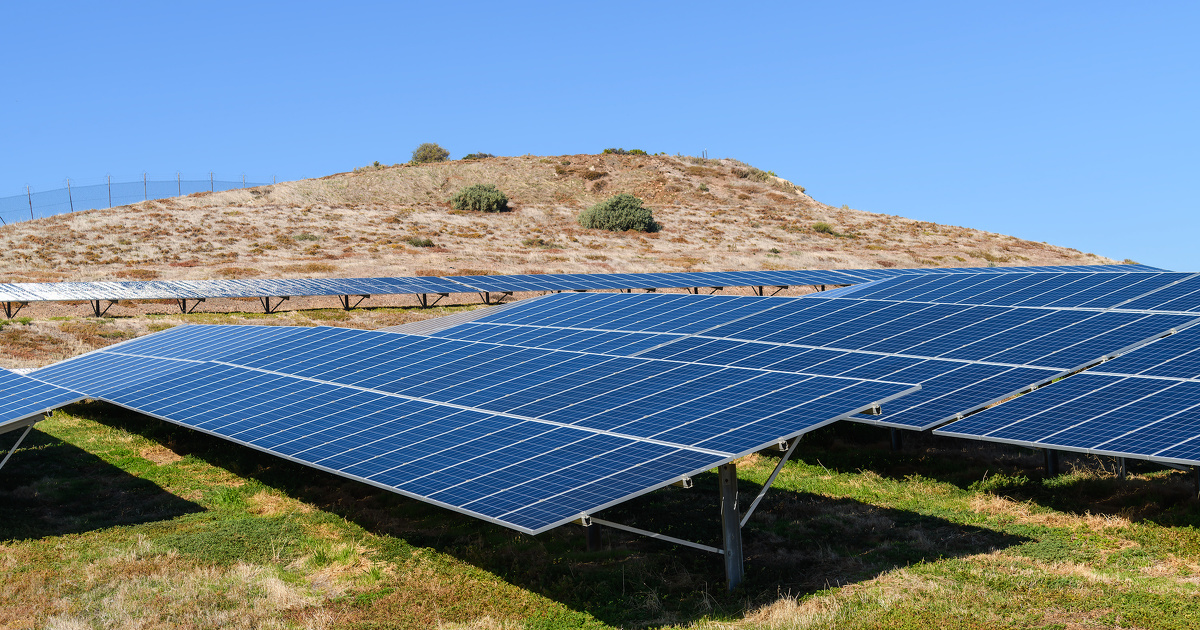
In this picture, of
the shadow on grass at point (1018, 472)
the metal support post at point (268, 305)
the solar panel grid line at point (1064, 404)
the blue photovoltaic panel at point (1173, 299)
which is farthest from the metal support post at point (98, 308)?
the blue photovoltaic panel at point (1173, 299)

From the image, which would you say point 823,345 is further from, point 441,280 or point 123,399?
point 441,280

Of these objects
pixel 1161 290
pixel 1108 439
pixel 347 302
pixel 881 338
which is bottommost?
pixel 1108 439

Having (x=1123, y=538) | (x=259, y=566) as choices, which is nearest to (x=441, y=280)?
(x=259, y=566)

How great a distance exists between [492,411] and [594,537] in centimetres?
276

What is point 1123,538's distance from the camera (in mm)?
15539

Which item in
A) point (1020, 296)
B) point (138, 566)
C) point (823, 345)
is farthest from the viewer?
point (1020, 296)

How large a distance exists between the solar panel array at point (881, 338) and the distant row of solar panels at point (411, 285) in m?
20.3

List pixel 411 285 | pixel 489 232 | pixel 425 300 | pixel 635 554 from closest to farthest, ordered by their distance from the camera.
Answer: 1. pixel 635 554
2. pixel 411 285
3. pixel 425 300
4. pixel 489 232

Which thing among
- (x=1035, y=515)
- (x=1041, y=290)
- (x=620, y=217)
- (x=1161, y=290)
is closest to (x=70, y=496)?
(x=1035, y=515)

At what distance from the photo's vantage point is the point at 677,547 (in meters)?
15.9

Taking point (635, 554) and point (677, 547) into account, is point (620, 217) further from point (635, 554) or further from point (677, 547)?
point (635, 554)

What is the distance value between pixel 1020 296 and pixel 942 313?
3.87 metres

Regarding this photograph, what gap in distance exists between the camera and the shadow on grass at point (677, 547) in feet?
44.0

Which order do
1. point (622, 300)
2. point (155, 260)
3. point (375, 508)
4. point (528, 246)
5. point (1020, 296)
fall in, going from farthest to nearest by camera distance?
point (528, 246)
point (155, 260)
point (622, 300)
point (1020, 296)
point (375, 508)
